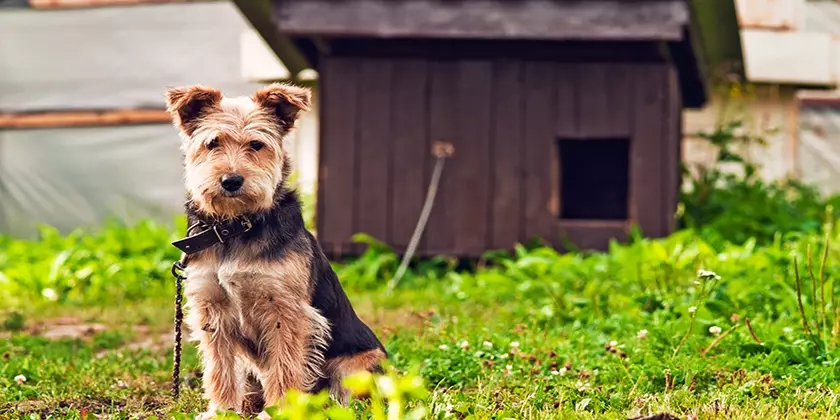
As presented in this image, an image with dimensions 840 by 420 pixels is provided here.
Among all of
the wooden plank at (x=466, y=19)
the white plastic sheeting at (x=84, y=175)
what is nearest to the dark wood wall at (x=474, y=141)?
the wooden plank at (x=466, y=19)

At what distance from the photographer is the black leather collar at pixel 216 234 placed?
502 centimetres

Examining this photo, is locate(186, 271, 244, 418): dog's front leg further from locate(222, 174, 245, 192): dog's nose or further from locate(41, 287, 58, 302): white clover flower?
locate(41, 287, 58, 302): white clover flower

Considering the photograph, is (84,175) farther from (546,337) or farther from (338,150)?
(546,337)

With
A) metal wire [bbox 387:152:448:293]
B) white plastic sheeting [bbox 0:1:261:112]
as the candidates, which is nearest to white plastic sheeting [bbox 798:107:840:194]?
metal wire [bbox 387:152:448:293]

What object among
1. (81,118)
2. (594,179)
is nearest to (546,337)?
(594,179)

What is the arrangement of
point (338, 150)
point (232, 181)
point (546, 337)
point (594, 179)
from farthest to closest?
point (594, 179) → point (338, 150) → point (546, 337) → point (232, 181)

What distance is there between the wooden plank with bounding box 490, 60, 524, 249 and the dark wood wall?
1 centimetres

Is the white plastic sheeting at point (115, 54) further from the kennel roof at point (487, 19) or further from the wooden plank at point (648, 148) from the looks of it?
the wooden plank at point (648, 148)

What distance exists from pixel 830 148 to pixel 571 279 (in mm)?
10666

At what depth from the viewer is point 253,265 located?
4945mm

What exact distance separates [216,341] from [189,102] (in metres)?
1.08

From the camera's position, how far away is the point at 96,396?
19.0 ft

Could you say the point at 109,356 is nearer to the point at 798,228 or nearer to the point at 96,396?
the point at 96,396

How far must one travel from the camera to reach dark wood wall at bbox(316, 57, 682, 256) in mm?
12133
